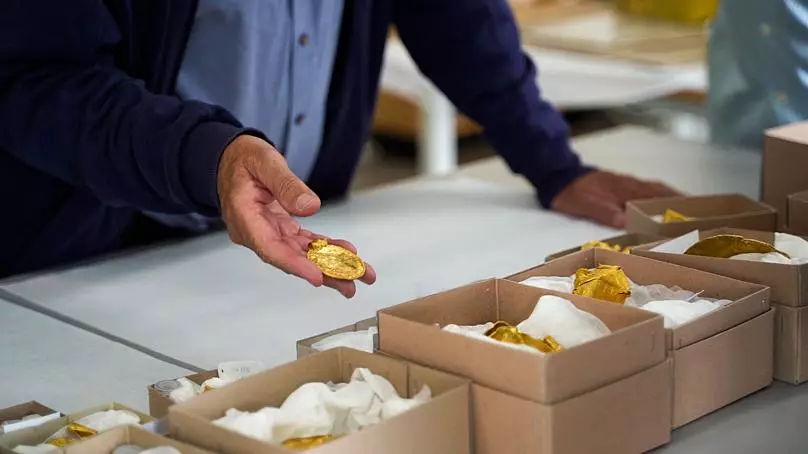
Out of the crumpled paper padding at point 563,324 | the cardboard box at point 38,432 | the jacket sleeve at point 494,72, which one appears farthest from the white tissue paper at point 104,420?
the jacket sleeve at point 494,72

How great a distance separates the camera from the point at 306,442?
2.99ft

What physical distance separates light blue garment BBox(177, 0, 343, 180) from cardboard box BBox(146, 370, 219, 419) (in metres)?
0.67

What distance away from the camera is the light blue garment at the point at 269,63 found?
165cm

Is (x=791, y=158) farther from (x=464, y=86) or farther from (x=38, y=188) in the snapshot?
(x=38, y=188)

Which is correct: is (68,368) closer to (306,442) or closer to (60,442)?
(60,442)

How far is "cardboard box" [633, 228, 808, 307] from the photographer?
1160 millimetres

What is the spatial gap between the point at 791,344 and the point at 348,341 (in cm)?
43

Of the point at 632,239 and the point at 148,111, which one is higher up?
the point at 148,111

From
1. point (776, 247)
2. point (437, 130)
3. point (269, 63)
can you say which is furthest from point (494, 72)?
point (437, 130)

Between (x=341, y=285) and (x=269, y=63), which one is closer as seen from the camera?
(x=341, y=285)

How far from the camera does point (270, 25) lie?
5.53 feet

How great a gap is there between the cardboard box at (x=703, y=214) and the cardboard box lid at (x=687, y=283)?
24 cm

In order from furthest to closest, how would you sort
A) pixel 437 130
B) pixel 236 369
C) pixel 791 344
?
pixel 437 130, pixel 791 344, pixel 236 369

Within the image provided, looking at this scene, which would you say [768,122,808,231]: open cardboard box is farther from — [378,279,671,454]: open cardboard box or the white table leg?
the white table leg
